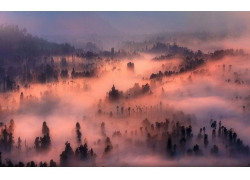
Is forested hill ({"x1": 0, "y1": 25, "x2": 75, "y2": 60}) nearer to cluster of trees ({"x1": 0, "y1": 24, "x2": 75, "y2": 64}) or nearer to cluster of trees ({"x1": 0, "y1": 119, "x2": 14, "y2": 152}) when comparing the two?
cluster of trees ({"x1": 0, "y1": 24, "x2": 75, "y2": 64})

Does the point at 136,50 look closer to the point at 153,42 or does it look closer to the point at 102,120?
the point at 153,42

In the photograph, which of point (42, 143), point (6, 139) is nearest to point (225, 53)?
point (42, 143)

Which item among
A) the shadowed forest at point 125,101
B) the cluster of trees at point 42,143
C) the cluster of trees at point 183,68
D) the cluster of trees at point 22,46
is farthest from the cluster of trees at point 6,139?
the cluster of trees at point 183,68

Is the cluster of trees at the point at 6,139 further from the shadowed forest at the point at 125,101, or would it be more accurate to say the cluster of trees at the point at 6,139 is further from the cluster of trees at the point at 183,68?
the cluster of trees at the point at 183,68

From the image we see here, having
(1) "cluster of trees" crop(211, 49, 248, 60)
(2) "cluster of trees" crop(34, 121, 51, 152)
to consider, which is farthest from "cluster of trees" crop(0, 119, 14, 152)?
(1) "cluster of trees" crop(211, 49, 248, 60)
